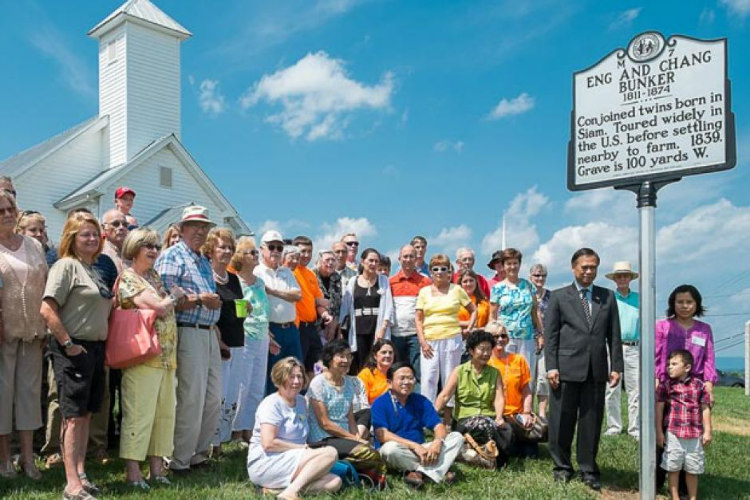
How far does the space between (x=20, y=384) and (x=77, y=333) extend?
28.3 inches

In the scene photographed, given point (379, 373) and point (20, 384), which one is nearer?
point (20, 384)

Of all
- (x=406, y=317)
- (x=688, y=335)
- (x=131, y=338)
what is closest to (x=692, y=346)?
(x=688, y=335)

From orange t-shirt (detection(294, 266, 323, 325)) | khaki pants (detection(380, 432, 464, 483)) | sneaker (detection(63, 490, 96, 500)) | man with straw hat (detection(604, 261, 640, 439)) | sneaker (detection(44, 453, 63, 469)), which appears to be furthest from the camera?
man with straw hat (detection(604, 261, 640, 439))

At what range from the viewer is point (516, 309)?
8547 millimetres

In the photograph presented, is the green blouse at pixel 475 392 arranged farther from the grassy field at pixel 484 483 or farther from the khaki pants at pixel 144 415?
the khaki pants at pixel 144 415

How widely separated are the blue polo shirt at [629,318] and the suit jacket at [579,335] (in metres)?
2.28

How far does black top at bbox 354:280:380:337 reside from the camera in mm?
8406

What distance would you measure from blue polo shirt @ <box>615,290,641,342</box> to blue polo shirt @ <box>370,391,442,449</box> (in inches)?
123

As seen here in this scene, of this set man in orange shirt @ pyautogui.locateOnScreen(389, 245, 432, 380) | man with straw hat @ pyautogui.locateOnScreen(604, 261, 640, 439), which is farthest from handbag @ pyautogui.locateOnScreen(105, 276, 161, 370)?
man with straw hat @ pyautogui.locateOnScreen(604, 261, 640, 439)

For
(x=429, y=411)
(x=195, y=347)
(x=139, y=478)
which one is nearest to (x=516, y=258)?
(x=429, y=411)

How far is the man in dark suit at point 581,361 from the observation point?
21.2 ft

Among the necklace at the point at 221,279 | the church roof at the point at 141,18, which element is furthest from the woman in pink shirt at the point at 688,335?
the church roof at the point at 141,18

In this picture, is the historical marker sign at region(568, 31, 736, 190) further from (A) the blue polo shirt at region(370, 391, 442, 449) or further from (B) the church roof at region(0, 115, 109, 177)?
(B) the church roof at region(0, 115, 109, 177)

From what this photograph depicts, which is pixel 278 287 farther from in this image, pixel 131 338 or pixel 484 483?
pixel 484 483
